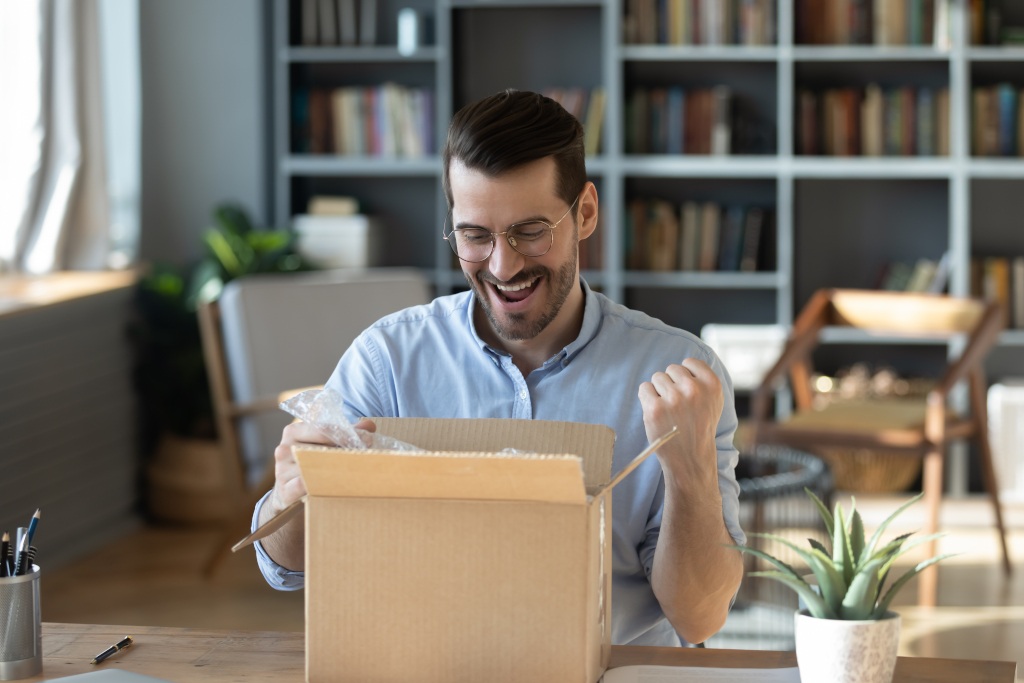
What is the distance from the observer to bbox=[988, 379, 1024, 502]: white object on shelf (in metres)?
3.82

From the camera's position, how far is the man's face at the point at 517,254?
4.11 feet

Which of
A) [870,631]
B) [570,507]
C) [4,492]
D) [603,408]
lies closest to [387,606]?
[570,507]

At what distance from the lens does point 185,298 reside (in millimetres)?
3779

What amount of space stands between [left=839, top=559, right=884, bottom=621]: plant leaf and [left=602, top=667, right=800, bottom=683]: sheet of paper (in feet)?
0.36

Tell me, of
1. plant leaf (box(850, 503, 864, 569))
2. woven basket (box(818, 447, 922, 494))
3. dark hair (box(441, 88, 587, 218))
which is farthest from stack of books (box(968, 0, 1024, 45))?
plant leaf (box(850, 503, 864, 569))

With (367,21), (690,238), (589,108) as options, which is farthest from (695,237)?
(367,21)

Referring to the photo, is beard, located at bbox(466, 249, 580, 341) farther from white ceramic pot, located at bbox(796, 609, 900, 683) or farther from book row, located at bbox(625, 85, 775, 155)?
book row, located at bbox(625, 85, 775, 155)

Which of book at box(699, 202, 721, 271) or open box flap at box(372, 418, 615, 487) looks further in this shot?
book at box(699, 202, 721, 271)

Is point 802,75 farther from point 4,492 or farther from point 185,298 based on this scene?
point 4,492

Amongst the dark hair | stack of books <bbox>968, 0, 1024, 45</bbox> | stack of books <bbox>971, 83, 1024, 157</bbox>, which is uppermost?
stack of books <bbox>968, 0, 1024, 45</bbox>

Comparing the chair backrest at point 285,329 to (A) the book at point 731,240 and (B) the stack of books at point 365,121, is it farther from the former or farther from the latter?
(A) the book at point 731,240

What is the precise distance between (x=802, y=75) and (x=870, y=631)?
3715 mm

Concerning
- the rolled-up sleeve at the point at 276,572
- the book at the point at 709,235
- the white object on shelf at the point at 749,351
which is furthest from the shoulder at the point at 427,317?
the book at the point at 709,235

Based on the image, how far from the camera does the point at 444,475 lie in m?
0.83
